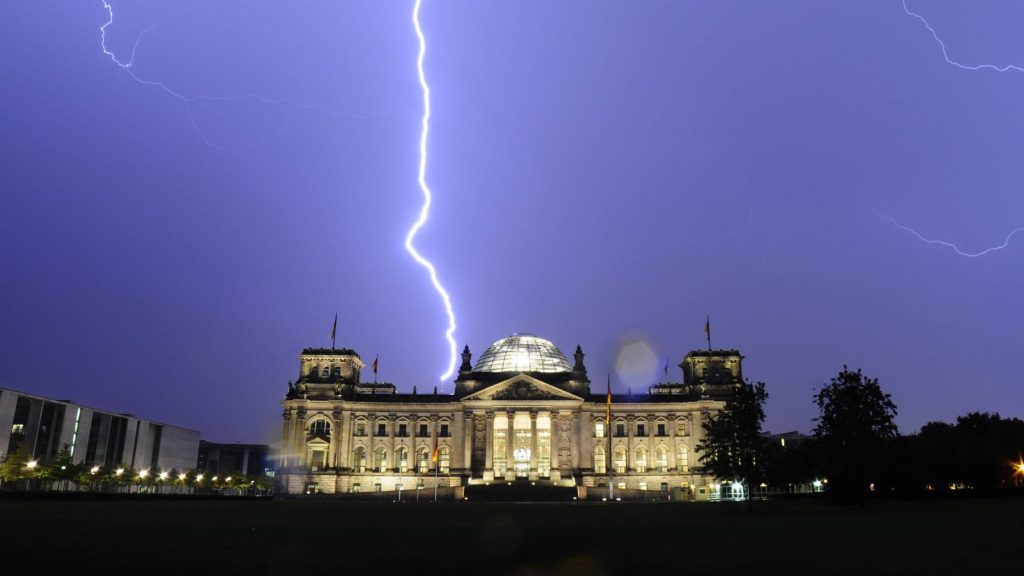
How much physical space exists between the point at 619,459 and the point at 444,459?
28204mm

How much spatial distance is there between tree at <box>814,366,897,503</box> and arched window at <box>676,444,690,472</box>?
5869cm

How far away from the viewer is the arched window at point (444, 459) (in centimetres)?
11794

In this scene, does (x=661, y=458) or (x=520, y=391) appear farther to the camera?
(x=661, y=458)

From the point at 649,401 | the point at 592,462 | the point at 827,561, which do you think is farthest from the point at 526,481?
the point at 827,561

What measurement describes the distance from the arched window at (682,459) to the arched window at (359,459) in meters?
50.2

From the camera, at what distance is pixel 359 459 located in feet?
392

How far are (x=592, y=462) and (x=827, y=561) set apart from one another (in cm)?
A: 9923

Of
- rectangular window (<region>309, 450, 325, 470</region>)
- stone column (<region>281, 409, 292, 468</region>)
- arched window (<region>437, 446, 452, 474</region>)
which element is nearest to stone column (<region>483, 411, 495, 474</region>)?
arched window (<region>437, 446, 452, 474</region>)

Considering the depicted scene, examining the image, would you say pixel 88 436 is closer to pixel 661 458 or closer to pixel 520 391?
pixel 520 391

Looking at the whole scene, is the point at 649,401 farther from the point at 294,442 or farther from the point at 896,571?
the point at 896,571

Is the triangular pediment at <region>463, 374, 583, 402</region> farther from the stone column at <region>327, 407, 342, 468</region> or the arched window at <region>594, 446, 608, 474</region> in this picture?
the stone column at <region>327, 407, 342, 468</region>

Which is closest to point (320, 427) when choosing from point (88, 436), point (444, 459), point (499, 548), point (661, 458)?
point (444, 459)

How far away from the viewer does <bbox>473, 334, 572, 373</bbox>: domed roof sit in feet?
422

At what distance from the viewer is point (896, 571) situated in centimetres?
1706
